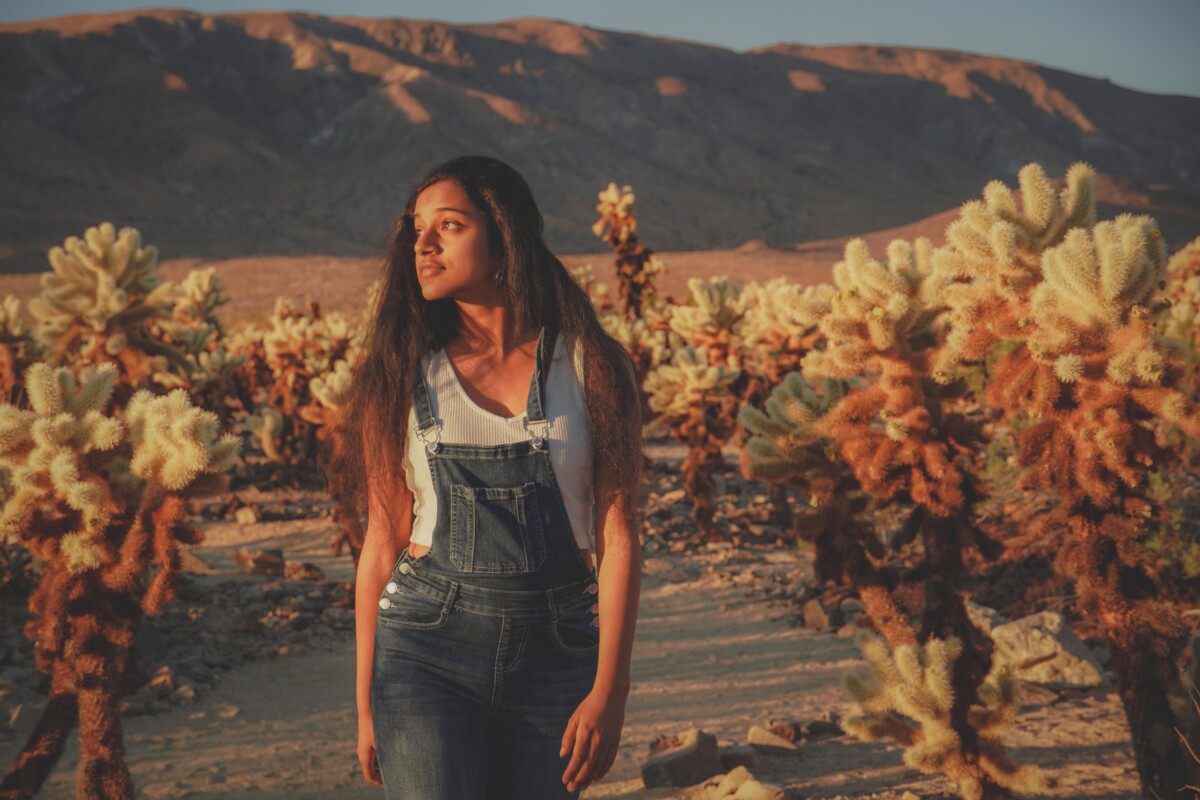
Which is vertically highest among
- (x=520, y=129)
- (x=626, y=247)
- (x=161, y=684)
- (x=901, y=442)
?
(x=520, y=129)

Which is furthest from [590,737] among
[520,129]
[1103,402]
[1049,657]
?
[520,129]

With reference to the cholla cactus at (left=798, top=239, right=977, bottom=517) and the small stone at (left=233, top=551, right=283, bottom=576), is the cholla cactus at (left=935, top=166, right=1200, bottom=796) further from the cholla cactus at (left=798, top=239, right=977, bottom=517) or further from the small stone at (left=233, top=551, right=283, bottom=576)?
the small stone at (left=233, top=551, right=283, bottom=576)

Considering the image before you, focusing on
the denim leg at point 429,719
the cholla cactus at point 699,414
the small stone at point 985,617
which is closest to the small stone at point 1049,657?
the small stone at point 985,617

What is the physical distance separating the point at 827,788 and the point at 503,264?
9.59ft

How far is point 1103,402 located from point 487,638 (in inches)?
105

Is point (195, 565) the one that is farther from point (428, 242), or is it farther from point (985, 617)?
point (428, 242)

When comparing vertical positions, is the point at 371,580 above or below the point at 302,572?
above

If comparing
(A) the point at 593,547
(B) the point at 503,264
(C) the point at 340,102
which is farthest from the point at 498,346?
(C) the point at 340,102

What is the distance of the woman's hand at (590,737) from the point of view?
7.40 feet

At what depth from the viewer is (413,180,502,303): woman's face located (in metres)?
2.56

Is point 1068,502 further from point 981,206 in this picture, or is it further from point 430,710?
point 430,710

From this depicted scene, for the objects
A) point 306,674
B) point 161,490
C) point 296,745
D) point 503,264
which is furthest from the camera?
point 306,674

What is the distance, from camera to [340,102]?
8688 cm

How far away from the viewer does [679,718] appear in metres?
5.71
